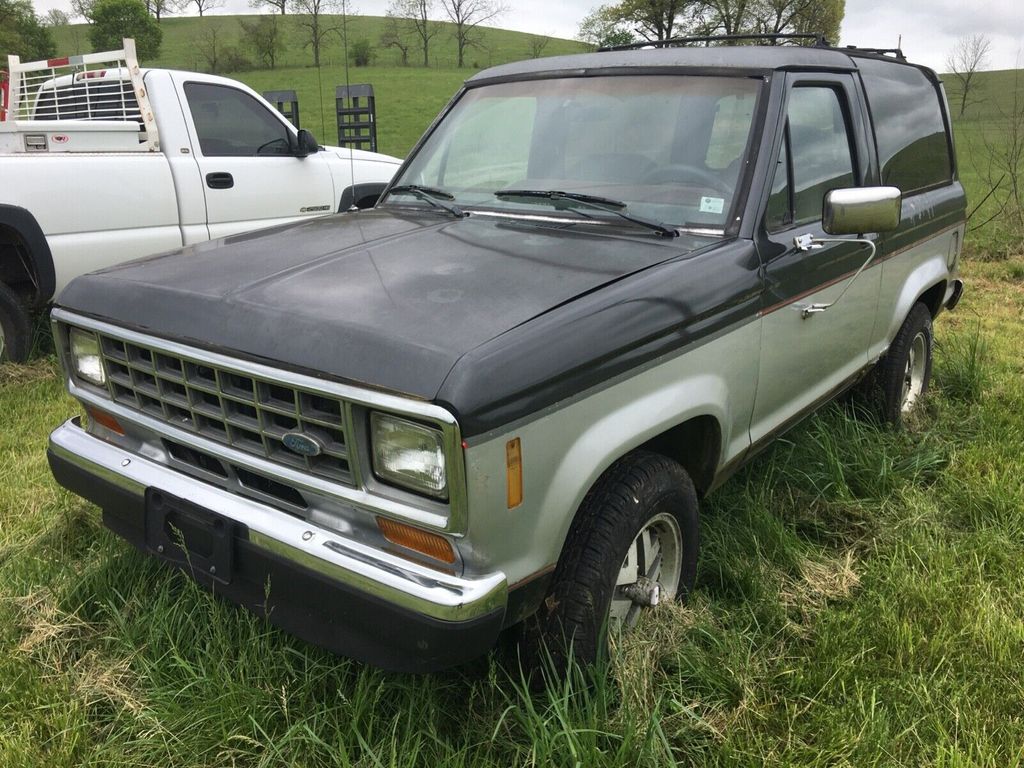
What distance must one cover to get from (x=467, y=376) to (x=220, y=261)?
49.0 inches

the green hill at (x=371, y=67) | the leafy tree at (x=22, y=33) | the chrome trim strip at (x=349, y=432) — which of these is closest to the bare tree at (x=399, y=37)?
the green hill at (x=371, y=67)

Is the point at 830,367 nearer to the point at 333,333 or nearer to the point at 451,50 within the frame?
the point at 333,333

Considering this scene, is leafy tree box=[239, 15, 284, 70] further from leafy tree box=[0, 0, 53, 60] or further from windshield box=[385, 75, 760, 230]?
windshield box=[385, 75, 760, 230]

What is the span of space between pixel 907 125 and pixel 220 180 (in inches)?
179

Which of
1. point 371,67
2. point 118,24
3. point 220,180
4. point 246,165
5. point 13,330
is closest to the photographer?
point 13,330

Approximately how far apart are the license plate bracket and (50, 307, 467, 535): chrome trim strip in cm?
17

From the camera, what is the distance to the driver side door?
19.7 ft

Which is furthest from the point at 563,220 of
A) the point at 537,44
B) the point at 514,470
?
Answer: the point at 537,44

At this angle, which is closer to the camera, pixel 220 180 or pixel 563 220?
pixel 563 220

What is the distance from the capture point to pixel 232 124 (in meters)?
6.27

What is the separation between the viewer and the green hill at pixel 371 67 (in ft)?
106

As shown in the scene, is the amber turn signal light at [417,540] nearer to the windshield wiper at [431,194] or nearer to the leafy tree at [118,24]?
the windshield wiper at [431,194]

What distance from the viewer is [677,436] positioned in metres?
2.69

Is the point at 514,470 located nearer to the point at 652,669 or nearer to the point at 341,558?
the point at 341,558
